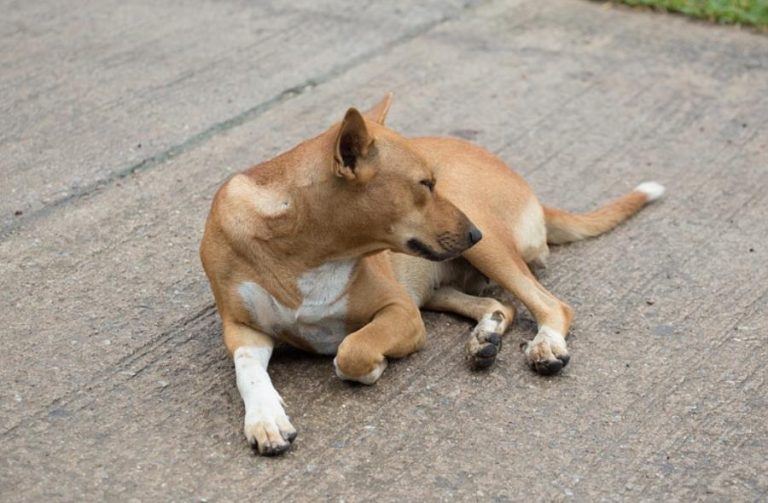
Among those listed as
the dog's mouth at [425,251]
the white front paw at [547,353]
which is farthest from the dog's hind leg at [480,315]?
the dog's mouth at [425,251]

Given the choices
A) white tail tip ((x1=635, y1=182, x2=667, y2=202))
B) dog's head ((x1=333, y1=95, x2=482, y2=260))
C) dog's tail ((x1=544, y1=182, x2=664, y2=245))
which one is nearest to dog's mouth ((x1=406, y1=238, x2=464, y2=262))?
dog's head ((x1=333, y1=95, x2=482, y2=260))

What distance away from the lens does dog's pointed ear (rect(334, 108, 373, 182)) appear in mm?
4023

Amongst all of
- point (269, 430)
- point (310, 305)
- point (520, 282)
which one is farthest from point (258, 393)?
point (520, 282)

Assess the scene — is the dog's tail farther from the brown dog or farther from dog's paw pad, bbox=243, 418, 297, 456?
dog's paw pad, bbox=243, 418, 297, 456

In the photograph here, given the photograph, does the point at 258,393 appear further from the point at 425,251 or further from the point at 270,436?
the point at 425,251

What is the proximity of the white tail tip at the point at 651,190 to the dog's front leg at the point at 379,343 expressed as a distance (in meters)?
1.67

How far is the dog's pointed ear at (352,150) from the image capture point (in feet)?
13.2

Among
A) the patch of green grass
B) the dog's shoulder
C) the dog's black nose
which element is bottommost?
the patch of green grass

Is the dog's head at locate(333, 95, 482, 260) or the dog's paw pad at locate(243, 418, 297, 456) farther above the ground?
the dog's head at locate(333, 95, 482, 260)

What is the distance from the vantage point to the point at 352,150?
4098 mm

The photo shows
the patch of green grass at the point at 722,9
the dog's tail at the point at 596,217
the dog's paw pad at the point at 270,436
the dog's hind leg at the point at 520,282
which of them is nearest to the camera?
the dog's paw pad at the point at 270,436

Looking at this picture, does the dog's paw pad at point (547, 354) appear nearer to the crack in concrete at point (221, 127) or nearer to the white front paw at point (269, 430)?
the white front paw at point (269, 430)

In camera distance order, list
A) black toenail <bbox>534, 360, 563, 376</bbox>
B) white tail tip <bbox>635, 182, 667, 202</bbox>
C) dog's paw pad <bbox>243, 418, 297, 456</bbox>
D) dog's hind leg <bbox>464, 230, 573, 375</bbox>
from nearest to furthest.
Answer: dog's paw pad <bbox>243, 418, 297, 456</bbox>
black toenail <bbox>534, 360, 563, 376</bbox>
dog's hind leg <bbox>464, 230, 573, 375</bbox>
white tail tip <bbox>635, 182, 667, 202</bbox>

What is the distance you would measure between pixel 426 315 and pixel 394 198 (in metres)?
0.92
